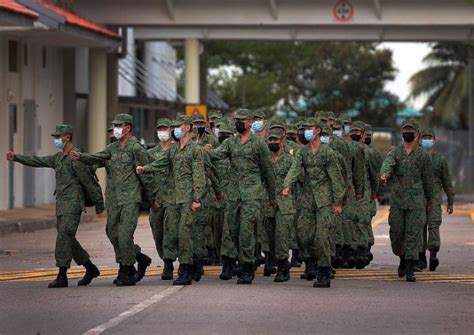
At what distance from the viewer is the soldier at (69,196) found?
61.1ft

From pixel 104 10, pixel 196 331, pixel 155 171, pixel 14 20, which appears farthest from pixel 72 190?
pixel 104 10

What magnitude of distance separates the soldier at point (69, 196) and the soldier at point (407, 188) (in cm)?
383

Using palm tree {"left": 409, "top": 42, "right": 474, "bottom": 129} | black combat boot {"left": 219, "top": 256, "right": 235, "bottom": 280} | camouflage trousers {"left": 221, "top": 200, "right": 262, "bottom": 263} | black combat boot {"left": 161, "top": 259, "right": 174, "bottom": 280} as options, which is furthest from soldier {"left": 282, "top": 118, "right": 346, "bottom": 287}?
palm tree {"left": 409, "top": 42, "right": 474, "bottom": 129}

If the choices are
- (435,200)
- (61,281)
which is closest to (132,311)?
(61,281)

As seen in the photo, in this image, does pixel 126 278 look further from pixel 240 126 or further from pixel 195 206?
pixel 240 126

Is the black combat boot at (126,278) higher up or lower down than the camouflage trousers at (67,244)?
lower down

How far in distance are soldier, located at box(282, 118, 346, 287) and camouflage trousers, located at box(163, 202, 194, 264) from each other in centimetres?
122

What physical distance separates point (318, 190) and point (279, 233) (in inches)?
36.7

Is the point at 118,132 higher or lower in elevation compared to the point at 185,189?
higher

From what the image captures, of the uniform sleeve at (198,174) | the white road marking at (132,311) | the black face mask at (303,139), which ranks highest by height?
the black face mask at (303,139)

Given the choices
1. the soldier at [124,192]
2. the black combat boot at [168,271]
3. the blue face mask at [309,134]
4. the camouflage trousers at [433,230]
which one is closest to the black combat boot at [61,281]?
the soldier at [124,192]

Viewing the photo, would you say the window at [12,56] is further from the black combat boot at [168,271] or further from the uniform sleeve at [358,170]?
the black combat boot at [168,271]

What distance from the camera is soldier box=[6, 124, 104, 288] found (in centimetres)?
1862

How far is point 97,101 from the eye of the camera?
1672 inches
